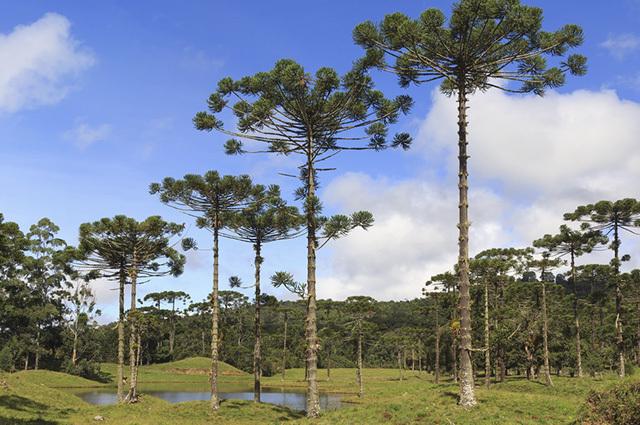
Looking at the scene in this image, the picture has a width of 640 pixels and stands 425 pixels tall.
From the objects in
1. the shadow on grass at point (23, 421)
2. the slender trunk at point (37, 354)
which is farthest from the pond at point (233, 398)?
the shadow on grass at point (23, 421)

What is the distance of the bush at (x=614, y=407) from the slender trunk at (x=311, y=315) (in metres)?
11.8

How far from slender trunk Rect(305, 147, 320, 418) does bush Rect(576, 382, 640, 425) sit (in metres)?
11.8

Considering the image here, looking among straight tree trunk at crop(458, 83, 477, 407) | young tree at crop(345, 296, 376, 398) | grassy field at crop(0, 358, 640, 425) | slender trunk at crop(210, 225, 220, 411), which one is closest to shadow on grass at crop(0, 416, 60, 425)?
grassy field at crop(0, 358, 640, 425)

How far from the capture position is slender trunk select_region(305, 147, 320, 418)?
22.2m

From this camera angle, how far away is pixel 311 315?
73.5 feet

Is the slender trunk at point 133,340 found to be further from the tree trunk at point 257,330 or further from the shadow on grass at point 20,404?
the tree trunk at point 257,330

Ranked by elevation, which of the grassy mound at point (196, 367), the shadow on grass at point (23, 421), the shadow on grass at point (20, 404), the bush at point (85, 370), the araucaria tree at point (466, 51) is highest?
the araucaria tree at point (466, 51)

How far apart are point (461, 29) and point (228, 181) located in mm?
18378

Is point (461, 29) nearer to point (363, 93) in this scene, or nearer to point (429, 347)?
point (363, 93)

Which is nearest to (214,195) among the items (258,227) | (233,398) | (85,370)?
(258,227)

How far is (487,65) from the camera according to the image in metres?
21.0

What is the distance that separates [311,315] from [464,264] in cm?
709

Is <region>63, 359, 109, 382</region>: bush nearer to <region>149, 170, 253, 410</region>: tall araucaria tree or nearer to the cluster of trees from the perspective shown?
the cluster of trees

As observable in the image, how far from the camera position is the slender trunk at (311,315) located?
2217 cm
